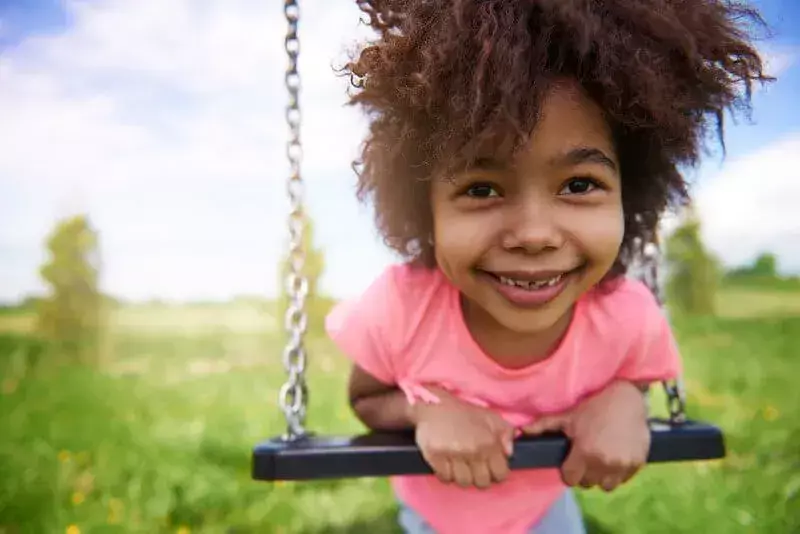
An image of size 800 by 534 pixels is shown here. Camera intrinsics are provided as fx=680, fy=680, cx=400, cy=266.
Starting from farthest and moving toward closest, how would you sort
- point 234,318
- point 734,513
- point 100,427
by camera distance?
1. point 234,318
2. point 100,427
3. point 734,513

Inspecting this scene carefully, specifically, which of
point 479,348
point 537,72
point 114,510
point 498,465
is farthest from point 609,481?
point 114,510

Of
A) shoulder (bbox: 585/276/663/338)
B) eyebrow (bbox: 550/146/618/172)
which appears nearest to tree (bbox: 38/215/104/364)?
shoulder (bbox: 585/276/663/338)

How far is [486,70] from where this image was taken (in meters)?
1.03

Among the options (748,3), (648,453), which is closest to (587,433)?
(648,453)

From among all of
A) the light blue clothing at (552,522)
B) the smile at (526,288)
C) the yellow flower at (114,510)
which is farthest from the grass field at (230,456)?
the smile at (526,288)

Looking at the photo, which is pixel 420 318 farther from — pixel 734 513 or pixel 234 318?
pixel 234 318

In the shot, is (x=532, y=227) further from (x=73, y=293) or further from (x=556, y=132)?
(x=73, y=293)

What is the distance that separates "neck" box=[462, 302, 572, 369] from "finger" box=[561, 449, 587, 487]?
23 centimetres

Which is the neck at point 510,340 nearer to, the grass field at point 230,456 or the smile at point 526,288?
the smile at point 526,288

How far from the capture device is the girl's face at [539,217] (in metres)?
1.08

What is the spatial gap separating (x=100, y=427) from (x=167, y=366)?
239cm

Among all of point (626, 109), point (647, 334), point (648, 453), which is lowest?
point (648, 453)

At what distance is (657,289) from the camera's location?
1452mm

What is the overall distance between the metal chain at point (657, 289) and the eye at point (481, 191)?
0.52 m
